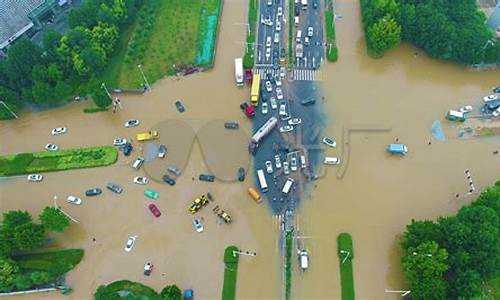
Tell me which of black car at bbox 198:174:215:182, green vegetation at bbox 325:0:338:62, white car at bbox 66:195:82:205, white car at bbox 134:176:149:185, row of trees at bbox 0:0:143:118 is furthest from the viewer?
green vegetation at bbox 325:0:338:62

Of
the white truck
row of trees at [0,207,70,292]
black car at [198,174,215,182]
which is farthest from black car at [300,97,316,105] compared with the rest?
row of trees at [0,207,70,292]

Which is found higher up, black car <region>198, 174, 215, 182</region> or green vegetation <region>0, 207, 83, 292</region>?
black car <region>198, 174, 215, 182</region>

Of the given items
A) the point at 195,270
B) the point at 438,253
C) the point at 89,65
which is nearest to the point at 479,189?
the point at 438,253

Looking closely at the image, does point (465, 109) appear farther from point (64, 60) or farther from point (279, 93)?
point (64, 60)

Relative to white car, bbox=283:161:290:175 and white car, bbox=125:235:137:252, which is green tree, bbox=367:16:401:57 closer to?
white car, bbox=283:161:290:175

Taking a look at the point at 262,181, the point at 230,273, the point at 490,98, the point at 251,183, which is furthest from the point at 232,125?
the point at 490,98

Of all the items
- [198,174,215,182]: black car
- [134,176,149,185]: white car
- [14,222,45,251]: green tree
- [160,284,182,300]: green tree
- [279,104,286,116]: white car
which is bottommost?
[160,284,182,300]: green tree

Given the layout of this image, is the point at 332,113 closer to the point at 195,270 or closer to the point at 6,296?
the point at 195,270
